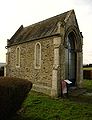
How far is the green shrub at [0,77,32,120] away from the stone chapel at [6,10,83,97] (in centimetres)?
564

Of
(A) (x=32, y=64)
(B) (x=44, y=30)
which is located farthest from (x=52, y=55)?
(B) (x=44, y=30)

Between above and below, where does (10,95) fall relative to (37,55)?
below

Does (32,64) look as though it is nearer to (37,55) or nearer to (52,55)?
(37,55)

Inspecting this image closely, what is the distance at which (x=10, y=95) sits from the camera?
8070 millimetres

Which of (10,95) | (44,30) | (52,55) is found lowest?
(10,95)

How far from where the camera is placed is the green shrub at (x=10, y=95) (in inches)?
306

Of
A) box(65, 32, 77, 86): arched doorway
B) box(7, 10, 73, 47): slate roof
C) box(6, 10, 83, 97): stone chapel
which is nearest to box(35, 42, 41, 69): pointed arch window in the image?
box(6, 10, 83, 97): stone chapel

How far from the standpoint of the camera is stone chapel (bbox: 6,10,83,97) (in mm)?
14633

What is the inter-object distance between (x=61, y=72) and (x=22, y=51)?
636 cm

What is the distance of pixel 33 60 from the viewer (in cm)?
1766

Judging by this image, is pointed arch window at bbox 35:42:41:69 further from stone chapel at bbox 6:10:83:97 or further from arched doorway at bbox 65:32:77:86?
arched doorway at bbox 65:32:77:86

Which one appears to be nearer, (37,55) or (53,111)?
(53,111)

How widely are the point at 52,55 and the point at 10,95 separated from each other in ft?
25.0

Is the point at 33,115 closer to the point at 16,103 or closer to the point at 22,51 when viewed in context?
the point at 16,103
